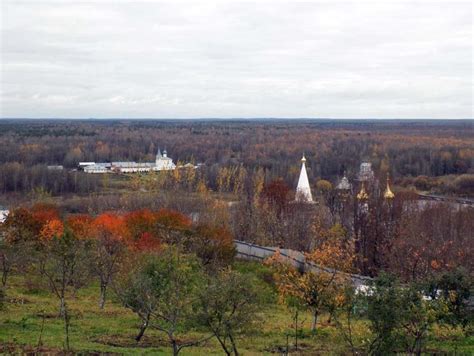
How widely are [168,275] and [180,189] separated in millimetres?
36747

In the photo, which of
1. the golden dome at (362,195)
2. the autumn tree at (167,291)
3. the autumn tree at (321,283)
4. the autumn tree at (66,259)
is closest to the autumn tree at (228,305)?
the autumn tree at (167,291)

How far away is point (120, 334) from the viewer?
16.4 m

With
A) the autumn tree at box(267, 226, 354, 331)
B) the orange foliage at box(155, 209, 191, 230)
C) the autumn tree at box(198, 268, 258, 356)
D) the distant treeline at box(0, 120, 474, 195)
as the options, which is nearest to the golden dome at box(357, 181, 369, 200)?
the orange foliage at box(155, 209, 191, 230)

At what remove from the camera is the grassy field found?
14.6m

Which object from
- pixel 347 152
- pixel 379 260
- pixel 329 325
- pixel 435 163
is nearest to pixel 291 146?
pixel 347 152

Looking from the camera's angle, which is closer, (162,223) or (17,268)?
(17,268)

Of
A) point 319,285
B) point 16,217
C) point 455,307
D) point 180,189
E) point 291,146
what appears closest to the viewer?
point 455,307

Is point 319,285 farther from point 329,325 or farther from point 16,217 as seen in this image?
point 16,217

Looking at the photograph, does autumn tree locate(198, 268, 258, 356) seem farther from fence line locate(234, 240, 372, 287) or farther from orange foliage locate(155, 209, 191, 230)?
orange foliage locate(155, 209, 191, 230)

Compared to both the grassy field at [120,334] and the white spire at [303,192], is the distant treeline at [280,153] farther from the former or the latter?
the grassy field at [120,334]

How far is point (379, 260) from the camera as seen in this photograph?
28938 millimetres

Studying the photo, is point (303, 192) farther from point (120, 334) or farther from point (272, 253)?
point (120, 334)

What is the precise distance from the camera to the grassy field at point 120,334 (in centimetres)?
1462

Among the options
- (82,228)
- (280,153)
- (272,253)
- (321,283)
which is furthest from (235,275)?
(280,153)
